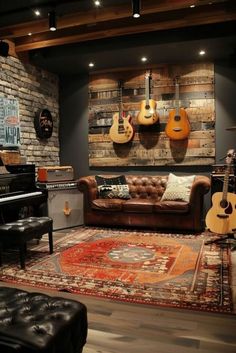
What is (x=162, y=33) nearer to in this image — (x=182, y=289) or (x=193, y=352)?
(x=182, y=289)

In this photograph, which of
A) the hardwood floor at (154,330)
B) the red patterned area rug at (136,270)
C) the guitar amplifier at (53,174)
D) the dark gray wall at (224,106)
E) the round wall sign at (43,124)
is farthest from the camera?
the round wall sign at (43,124)

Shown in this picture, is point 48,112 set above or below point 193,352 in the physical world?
above

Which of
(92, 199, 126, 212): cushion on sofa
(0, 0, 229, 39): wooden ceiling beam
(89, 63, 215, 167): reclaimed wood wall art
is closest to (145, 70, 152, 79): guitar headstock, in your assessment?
(89, 63, 215, 167): reclaimed wood wall art

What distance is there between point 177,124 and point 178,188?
1.09 m

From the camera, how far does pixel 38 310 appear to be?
62.4 inches

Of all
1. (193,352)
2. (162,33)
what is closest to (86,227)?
(162,33)

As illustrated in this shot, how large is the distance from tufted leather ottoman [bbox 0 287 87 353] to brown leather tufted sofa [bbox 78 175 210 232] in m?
3.23

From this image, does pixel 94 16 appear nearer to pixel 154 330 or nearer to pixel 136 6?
pixel 136 6

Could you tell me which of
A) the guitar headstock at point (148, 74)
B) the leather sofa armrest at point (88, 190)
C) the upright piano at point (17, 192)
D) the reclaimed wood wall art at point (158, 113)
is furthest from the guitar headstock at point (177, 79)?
the upright piano at point (17, 192)

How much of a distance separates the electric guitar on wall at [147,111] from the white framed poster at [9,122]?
6.68 ft

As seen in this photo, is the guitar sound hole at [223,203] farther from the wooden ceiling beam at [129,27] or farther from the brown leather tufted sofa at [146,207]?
the wooden ceiling beam at [129,27]

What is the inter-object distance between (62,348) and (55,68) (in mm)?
5099

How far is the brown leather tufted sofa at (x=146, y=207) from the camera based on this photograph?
470 cm

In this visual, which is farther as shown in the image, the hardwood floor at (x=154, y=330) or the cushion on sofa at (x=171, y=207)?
the cushion on sofa at (x=171, y=207)
